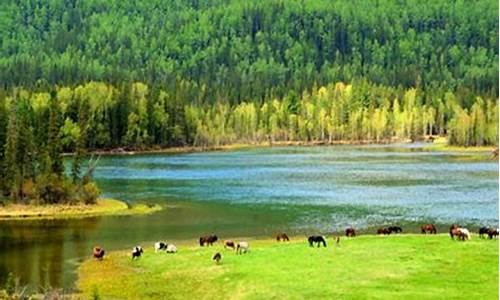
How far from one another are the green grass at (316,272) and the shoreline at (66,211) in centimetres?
2846

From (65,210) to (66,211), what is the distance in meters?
0.48

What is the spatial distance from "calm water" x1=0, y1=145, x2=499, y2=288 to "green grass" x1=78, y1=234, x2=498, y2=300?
4.51 metres

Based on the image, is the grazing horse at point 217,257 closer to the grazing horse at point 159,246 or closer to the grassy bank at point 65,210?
the grazing horse at point 159,246

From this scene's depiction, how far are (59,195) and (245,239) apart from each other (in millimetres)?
30278

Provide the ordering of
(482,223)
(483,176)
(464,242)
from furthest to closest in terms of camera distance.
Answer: (483,176)
(482,223)
(464,242)

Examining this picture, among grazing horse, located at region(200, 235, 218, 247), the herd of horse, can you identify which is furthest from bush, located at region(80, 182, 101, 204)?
grazing horse, located at region(200, 235, 218, 247)

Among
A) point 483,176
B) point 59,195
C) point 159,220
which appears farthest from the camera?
point 483,176

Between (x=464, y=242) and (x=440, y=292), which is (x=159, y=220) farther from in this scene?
(x=440, y=292)

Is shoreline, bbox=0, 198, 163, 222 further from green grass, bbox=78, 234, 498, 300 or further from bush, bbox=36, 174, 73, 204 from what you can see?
green grass, bbox=78, 234, 498, 300

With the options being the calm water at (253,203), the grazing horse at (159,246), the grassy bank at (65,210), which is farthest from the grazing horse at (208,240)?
the grassy bank at (65,210)

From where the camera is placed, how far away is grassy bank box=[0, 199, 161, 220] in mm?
90688

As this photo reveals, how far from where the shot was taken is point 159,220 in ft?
289

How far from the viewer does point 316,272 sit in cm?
5128

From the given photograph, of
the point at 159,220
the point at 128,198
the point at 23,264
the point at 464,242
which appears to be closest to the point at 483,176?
the point at 128,198
